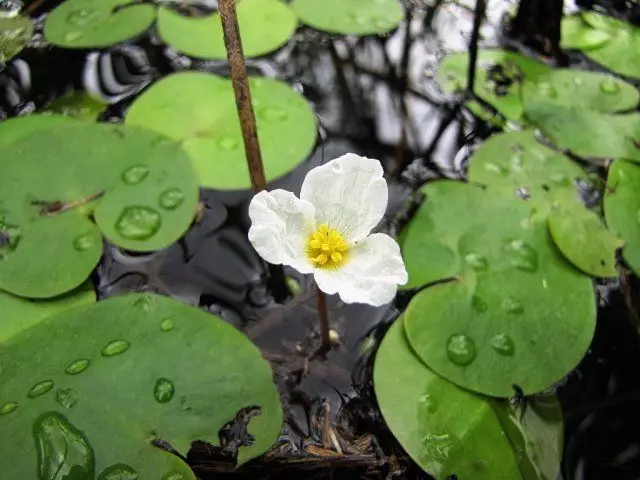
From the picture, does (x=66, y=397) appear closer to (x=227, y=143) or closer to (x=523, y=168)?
(x=227, y=143)

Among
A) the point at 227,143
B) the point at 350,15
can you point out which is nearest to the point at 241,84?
the point at 227,143

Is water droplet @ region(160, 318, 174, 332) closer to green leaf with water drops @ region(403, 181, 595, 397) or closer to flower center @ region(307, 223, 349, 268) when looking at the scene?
flower center @ region(307, 223, 349, 268)

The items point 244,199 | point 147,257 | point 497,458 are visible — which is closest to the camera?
point 497,458

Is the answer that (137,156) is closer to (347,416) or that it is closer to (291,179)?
(291,179)

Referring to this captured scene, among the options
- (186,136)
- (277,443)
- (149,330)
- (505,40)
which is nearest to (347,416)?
(277,443)

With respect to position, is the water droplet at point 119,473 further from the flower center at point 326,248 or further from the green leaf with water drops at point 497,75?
the green leaf with water drops at point 497,75

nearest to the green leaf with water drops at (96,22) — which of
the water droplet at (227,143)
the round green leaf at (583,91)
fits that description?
the water droplet at (227,143)
